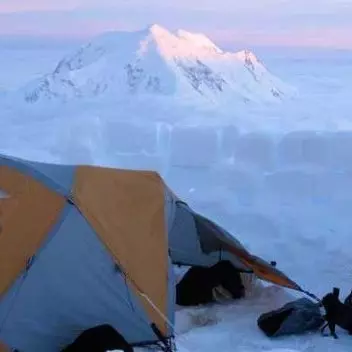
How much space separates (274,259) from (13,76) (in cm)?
2743

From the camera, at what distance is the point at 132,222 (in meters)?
5.02

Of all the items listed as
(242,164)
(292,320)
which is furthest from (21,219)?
(242,164)

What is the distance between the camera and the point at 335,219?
28.9ft

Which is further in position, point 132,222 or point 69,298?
point 132,222

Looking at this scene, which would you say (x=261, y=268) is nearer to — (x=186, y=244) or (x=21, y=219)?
(x=186, y=244)

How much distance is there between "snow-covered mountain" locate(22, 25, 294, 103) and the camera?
20500 millimetres

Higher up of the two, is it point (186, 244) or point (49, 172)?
point (49, 172)

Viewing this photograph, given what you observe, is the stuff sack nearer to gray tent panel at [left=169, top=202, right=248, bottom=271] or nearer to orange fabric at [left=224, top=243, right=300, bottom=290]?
orange fabric at [left=224, top=243, right=300, bottom=290]

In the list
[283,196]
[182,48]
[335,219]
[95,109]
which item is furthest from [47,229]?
[182,48]

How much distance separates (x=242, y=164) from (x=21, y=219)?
26.4 ft

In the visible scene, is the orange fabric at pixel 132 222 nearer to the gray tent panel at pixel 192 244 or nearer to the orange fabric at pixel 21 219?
the orange fabric at pixel 21 219

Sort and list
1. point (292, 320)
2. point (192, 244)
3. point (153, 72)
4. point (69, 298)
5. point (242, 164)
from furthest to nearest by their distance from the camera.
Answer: point (153, 72) < point (242, 164) < point (192, 244) < point (292, 320) < point (69, 298)

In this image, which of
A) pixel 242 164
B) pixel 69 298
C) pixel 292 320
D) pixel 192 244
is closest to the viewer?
pixel 69 298

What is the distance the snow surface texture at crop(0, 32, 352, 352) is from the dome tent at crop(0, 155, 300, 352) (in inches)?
16.7
